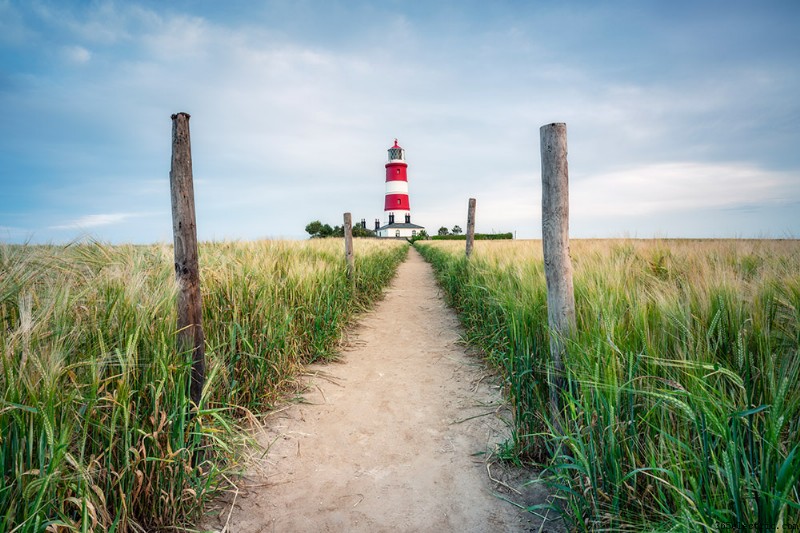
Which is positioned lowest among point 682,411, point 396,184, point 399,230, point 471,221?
point 682,411

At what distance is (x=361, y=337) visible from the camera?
20.1 feet

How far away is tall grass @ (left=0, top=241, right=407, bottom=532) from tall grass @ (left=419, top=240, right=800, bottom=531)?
6.64 ft

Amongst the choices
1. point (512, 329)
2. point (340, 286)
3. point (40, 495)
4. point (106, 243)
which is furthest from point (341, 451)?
point (340, 286)

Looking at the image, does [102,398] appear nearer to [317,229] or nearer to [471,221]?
[471,221]

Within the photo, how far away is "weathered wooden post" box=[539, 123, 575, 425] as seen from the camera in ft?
9.53

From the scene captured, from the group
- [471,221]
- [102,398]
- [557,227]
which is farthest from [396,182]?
[102,398]

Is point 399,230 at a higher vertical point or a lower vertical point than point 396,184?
lower

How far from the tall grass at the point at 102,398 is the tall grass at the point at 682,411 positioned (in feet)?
6.64

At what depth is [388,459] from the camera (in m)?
2.88

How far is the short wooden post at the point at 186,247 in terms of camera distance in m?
2.59

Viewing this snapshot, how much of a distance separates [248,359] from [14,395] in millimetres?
1987

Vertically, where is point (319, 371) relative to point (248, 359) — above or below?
below

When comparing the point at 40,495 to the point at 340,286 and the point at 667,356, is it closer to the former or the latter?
the point at 667,356

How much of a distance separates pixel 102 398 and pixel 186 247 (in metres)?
1.23
